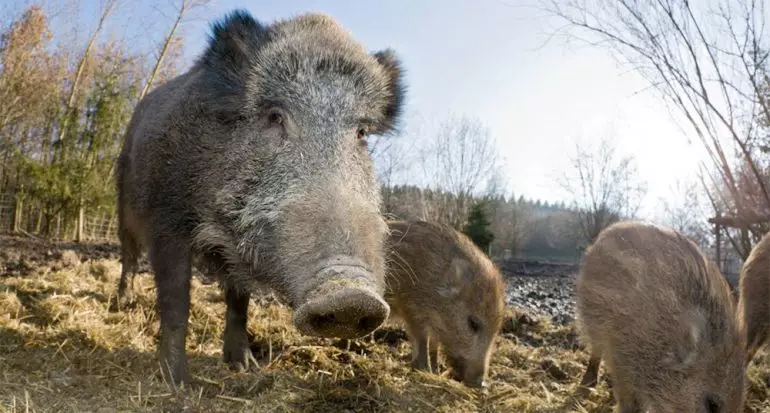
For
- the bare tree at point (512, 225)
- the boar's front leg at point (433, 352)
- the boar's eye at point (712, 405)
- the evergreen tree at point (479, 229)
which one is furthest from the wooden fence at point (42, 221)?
the bare tree at point (512, 225)

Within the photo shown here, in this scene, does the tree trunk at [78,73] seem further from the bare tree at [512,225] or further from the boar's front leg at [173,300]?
the bare tree at [512,225]

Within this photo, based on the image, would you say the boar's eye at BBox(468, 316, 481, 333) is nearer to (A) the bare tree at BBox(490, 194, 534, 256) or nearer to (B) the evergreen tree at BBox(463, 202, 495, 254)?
(B) the evergreen tree at BBox(463, 202, 495, 254)

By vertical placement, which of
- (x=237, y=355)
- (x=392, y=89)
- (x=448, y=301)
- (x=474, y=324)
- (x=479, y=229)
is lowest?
(x=237, y=355)

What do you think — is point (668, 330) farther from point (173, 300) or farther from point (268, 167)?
point (173, 300)

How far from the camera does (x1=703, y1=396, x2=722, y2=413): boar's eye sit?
3.50 meters

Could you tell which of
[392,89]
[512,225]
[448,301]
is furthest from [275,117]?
[512,225]

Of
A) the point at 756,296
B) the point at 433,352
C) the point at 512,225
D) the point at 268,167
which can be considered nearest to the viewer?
the point at 268,167

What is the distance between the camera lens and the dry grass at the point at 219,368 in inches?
129

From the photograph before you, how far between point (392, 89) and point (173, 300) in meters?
2.00

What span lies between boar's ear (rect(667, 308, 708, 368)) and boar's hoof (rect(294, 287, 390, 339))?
2304mm

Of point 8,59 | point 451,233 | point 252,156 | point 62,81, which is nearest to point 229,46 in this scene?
point 252,156

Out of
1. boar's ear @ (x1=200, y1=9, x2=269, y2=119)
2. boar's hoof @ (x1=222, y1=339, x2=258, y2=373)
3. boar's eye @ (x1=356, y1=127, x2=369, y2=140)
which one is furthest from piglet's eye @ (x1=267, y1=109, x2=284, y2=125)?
boar's hoof @ (x1=222, y1=339, x2=258, y2=373)

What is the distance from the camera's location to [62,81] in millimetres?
19078

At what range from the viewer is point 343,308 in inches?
89.8
